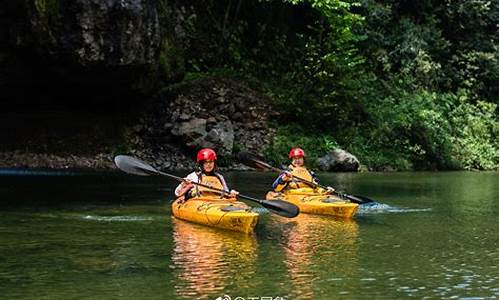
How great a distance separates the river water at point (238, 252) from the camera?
6.73 meters

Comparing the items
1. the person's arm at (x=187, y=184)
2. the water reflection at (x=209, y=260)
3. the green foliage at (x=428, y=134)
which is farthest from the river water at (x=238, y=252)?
the green foliage at (x=428, y=134)

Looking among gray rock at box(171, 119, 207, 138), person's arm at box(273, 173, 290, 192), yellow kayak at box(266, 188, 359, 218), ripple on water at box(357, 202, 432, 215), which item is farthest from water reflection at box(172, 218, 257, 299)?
gray rock at box(171, 119, 207, 138)

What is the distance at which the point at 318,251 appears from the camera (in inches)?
348

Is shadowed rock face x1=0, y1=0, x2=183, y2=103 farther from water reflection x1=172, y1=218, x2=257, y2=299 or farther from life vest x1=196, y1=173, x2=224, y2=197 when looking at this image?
water reflection x1=172, y1=218, x2=257, y2=299

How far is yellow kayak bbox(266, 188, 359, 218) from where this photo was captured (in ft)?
39.7

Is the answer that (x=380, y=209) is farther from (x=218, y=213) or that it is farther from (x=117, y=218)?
(x=117, y=218)

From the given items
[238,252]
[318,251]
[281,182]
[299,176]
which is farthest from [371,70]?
[238,252]

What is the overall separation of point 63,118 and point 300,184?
42.8ft

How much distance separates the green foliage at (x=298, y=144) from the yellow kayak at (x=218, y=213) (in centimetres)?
1247

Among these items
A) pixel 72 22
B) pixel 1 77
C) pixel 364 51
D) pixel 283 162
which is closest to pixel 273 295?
pixel 72 22

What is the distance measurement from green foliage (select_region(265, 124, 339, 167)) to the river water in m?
8.82

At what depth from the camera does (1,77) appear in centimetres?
2044

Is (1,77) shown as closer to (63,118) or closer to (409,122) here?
(63,118)

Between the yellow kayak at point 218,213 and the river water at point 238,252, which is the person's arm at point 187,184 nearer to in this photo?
the yellow kayak at point 218,213
